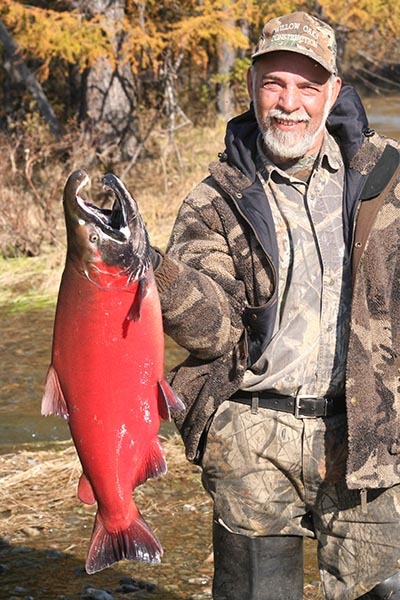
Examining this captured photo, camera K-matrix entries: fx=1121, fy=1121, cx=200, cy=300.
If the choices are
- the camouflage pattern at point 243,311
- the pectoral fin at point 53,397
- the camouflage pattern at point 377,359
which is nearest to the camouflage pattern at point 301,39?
the camouflage pattern at point 243,311

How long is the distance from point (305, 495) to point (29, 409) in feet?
15.2

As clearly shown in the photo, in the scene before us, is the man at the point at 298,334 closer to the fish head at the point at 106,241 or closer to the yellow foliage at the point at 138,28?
the fish head at the point at 106,241

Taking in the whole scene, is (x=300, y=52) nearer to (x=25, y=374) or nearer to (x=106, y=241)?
(x=106, y=241)

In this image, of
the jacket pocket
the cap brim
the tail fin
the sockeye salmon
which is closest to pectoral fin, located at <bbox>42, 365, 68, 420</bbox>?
the sockeye salmon

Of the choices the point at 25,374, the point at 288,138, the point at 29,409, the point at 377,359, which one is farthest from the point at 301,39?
the point at 25,374

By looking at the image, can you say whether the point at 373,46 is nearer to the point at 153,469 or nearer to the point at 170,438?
the point at 170,438

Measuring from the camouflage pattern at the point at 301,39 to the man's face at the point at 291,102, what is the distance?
0.03 meters

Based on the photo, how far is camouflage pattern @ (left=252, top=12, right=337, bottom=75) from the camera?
11.5 ft

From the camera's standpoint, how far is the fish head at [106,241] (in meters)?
2.68

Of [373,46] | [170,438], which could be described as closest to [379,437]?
[170,438]

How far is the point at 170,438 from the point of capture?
6.86m

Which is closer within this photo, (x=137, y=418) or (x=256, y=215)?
(x=137, y=418)

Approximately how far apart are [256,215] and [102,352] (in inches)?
35.8

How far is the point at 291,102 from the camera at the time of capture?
3.48 metres
